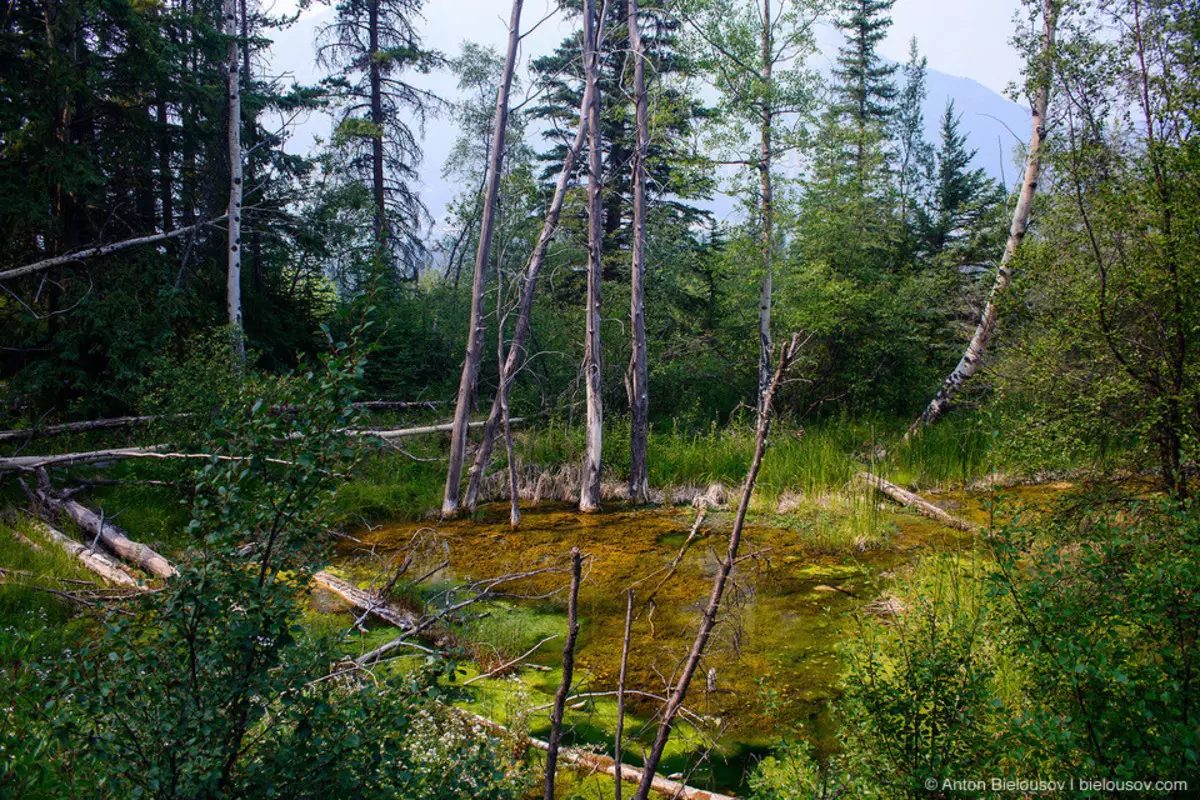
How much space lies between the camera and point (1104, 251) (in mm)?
4656

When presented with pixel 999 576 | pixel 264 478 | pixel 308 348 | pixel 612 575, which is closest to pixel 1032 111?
pixel 612 575

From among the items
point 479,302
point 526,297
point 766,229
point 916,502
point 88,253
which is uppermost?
point 766,229

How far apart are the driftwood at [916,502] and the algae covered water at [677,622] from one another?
20 cm

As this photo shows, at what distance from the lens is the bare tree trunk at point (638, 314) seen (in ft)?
30.0

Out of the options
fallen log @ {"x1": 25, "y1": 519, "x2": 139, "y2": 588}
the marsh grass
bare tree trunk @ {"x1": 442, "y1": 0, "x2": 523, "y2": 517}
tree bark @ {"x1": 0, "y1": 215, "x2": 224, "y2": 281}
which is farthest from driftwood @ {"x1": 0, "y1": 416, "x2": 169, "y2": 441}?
bare tree trunk @ {"x1": 442, "y1": 0, "x2": 523, "y2": 517}

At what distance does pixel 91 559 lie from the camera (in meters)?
Result: 5.51

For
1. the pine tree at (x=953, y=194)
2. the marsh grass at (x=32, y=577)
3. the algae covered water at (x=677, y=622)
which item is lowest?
the algae covered water at (x=677, y=622)

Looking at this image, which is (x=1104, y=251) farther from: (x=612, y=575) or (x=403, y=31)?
(x=403, y=31)

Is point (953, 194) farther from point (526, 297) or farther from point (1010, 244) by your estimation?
point (526, 297)

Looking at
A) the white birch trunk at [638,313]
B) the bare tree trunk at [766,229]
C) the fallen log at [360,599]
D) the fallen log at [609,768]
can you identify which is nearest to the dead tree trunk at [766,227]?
the bare tree trunk at [766,229]

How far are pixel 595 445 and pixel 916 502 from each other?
4139 mm

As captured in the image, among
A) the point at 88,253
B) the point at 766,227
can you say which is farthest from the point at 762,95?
the point at 88,253

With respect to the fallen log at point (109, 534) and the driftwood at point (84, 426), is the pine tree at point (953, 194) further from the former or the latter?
the fallen log at point (109, 534)

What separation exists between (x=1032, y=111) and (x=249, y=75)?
1534 centimetres
